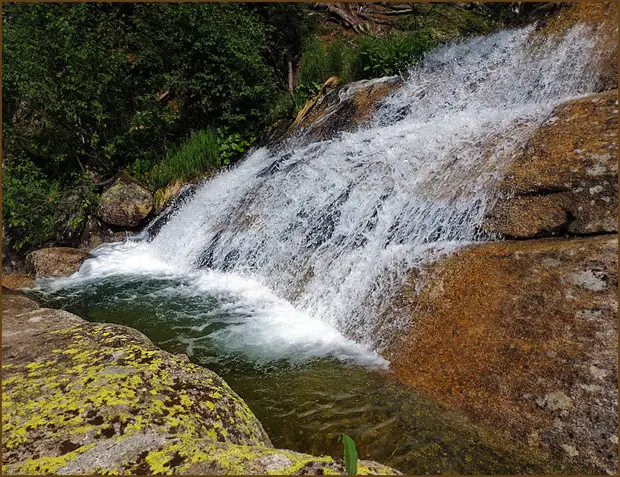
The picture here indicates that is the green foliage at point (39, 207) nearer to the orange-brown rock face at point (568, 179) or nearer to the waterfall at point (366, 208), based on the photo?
the waterfall at point (366, 208)

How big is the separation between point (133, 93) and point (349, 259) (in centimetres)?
1040

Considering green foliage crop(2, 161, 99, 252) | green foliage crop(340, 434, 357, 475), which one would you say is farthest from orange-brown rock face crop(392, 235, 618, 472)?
green foliage crop(2, 161, 99, 252)

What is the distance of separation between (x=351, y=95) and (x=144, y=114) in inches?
244

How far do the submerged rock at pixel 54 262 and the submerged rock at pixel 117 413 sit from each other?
5.78m

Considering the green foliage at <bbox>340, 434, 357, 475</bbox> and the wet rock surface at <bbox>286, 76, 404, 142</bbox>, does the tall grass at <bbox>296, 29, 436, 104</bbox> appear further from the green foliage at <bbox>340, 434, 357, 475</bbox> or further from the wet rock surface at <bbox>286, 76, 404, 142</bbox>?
the green foliage at <bbox>340, 434, 357, 475</bbox>

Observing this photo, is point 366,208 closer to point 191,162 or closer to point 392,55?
point 392,55

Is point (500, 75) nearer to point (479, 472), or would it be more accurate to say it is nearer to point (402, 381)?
point (402, 381)

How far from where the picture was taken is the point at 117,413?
2197 mm

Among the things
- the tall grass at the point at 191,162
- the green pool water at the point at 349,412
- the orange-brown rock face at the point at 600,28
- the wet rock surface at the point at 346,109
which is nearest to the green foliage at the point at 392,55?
the wet rock surface at the point at 346,109

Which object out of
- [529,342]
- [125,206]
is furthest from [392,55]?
[529,342]

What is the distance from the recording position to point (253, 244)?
7082mm

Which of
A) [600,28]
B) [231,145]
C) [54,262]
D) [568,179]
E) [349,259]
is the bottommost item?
[349,259]

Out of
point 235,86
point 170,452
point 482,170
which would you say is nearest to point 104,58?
point 235,86

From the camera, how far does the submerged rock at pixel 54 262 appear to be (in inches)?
332
